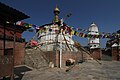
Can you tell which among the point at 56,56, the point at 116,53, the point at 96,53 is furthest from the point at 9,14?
the point at 96,53

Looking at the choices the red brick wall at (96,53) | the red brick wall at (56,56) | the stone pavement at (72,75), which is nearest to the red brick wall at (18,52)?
the red brick wall at (56,56)

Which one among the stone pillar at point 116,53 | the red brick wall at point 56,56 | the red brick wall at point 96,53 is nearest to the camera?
the red brick wall at point 56,56

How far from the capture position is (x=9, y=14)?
8727 mm

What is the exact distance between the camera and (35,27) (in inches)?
696

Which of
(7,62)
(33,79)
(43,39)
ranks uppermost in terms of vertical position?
(43,39)

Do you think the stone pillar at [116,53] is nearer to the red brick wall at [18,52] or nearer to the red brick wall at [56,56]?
the red brick wall at [56,56]

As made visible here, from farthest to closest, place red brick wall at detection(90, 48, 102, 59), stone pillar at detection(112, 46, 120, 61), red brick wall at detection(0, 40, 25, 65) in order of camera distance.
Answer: red brick wall at detection(90, 48, 102, 59) < stone pillar at detection(112, 46, 120, 61) < red brick wall at detection(0, 40, 25, 65)

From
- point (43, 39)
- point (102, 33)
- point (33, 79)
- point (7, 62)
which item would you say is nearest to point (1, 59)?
point (7, 62)

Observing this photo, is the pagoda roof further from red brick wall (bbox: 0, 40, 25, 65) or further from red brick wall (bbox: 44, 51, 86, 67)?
red brick wall (bbox: 0, 40, 25, 65)

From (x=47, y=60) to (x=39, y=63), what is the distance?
1.67m

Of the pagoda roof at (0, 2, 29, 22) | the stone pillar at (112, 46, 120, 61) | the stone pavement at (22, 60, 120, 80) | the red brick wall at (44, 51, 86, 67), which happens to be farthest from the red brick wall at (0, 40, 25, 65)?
the stone pillar at (112, 46, 120, 61)

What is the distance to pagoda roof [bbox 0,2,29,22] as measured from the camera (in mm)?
8141

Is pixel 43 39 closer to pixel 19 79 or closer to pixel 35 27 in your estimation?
pixel 35 27

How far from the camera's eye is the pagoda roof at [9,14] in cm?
814
